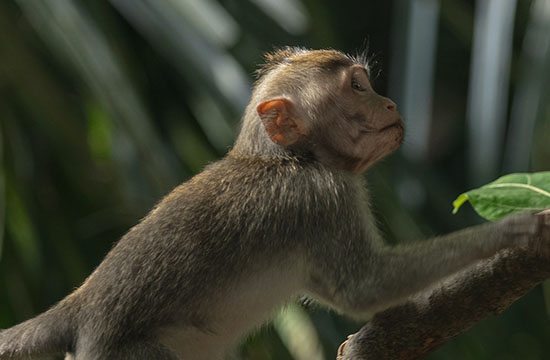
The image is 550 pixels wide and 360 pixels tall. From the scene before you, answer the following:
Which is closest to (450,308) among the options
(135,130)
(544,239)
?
(544,239)

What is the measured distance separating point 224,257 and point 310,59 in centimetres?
79

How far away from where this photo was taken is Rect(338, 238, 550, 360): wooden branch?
84.2 inches

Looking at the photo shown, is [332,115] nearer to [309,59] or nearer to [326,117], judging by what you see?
[326,117]

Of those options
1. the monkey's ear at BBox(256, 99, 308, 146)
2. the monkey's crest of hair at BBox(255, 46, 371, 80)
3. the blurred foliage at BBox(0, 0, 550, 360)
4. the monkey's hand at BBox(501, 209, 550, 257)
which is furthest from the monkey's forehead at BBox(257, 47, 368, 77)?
the monkey's hand at BBox(501, 209, 550, 257)

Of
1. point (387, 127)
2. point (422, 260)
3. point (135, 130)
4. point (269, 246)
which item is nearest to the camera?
point (422, 260)

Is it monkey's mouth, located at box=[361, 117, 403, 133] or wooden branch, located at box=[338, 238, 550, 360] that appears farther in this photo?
monkey's mouth, located at box=[361, 117, 403, 133]

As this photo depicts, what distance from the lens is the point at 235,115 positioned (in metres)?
3.84

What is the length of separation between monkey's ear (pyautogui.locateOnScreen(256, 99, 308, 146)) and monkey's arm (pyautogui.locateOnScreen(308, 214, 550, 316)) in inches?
17.4

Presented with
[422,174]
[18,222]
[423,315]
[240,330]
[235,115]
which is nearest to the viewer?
[423,315]

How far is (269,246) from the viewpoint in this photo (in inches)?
99.3

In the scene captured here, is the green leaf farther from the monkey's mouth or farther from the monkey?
the monkey's mouth

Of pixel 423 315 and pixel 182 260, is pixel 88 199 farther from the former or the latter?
pixel 423 315

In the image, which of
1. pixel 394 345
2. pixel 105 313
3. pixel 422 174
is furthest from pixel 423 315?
pixel 422 174

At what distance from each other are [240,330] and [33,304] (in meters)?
2.70
